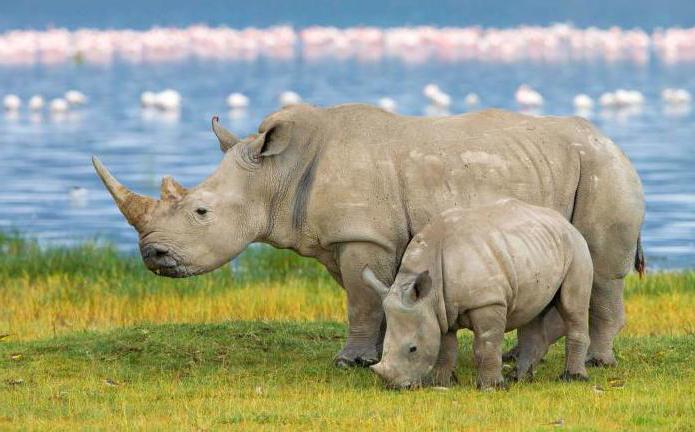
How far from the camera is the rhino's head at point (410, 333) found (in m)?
12.2

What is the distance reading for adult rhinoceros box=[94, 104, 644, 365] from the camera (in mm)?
13203

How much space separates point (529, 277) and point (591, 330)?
1.66 meters

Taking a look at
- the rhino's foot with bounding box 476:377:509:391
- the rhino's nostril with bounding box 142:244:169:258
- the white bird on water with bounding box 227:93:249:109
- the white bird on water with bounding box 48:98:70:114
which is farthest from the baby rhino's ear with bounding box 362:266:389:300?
the white bird on water with bounding box 48:98:70:114

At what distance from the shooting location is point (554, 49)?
287 ft

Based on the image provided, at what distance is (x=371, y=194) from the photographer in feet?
43.5

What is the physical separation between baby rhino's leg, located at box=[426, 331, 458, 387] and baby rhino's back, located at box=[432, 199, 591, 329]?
15.0 inches

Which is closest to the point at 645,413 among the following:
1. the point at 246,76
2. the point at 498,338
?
the point at 498,338

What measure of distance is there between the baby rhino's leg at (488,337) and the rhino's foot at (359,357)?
123cm

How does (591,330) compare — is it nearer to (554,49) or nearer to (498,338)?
(498,338)

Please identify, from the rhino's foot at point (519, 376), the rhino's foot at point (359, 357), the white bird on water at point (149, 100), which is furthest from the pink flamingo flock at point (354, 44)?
the rhino's foot at point (519, 376)

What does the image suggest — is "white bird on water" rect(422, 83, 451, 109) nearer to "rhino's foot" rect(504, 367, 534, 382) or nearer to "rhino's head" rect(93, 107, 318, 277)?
"rhino's head" rect(93, 107, 318, 277)

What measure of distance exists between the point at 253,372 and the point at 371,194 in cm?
156

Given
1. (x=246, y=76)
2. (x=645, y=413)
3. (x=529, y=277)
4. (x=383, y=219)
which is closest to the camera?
(x=645, y=413)

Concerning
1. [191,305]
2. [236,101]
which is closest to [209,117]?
[236,101]
